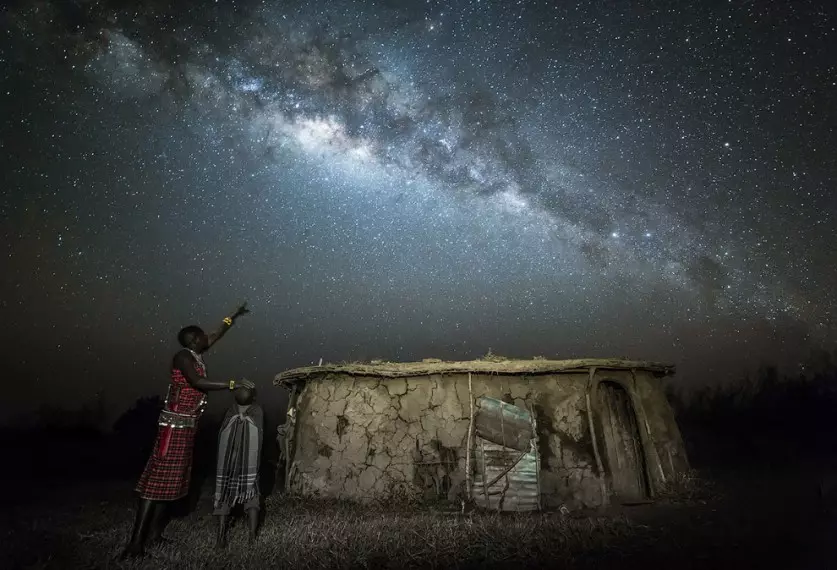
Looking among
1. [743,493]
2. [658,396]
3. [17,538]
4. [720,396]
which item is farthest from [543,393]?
[720,396]

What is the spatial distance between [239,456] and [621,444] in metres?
8.47

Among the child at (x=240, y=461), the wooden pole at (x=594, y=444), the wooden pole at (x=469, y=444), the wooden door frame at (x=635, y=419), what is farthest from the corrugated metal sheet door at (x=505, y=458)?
the child at (x=240, y=461)

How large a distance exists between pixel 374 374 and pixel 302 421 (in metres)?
2.21

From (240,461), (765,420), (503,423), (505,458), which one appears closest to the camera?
(240,461)

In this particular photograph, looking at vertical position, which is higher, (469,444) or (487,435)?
(487,435)

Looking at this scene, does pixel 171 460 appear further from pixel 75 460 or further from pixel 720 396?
pixel 720 396

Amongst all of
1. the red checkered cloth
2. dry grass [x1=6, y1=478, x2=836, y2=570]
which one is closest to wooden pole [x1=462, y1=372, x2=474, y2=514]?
dry grass [x1=6, y1=478, x2=836, y2=570]

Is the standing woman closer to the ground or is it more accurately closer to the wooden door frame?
the ground

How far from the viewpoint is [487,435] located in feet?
31.7

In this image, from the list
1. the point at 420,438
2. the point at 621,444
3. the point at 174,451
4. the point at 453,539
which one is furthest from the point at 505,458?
the point at 174,451

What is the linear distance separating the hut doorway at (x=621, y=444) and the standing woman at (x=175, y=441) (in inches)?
315

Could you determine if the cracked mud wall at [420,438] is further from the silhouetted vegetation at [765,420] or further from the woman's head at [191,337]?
the silhouetted vegetation at [765,420]

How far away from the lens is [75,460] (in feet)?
71.1

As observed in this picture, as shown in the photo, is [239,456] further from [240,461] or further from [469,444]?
[469,444]
